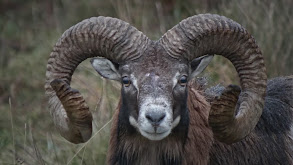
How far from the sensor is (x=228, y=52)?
25.6 feet

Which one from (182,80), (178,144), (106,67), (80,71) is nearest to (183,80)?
(182,80)

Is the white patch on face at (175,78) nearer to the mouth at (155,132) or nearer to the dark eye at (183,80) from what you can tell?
the dark eye at (183,80)

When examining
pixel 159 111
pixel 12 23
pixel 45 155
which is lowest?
pixel 45 155

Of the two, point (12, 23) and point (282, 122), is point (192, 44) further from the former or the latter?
point (12, 23)

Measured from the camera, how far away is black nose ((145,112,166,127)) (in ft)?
22.6

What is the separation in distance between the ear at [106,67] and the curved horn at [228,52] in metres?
0.68

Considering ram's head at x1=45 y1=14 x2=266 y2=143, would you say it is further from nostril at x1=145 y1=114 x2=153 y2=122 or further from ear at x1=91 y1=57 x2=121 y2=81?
nostril at x1=145 y1=114 x2=153 y2=122

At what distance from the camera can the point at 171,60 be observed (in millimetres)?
7516

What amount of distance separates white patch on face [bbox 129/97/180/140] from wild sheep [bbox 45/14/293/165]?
0.04 feet

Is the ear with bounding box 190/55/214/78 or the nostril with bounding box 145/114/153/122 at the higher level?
the ear with bounding box 190/55/214/78

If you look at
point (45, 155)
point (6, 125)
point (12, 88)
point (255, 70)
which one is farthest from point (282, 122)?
point (12, 88)

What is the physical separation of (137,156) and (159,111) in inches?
40.9

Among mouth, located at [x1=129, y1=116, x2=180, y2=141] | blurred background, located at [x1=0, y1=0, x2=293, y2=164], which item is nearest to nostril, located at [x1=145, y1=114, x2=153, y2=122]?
mouth, located at [x1=129, y1=116, x2=180, y2=141]

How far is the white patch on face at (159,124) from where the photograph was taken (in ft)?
22.8
